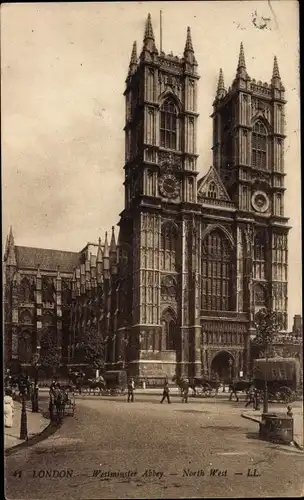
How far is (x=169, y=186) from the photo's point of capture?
4316 cm

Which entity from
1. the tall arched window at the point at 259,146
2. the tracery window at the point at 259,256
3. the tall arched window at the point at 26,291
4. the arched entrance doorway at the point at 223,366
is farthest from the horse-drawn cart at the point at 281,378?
the tall arched window at the point at 26,291

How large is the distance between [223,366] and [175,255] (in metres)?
8.90

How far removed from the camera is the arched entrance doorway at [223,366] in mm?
38312

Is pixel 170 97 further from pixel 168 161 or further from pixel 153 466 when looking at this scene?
pixel 153 466

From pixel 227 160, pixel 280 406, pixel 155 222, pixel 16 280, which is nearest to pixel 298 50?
pixel 280 406

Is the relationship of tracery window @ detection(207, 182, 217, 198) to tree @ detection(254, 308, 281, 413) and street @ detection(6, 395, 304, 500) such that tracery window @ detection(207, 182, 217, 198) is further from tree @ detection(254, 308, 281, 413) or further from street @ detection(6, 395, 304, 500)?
street @ detection(6, 395, 304, 500)

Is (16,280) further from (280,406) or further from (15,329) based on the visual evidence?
(280,406)

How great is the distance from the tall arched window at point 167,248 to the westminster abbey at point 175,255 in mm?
75

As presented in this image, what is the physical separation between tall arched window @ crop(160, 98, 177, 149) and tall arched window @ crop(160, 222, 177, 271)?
6.05m

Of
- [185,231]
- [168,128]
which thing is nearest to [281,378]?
[185,231]

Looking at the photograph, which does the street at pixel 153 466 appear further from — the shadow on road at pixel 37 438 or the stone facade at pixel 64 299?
the stone facade at pixel 64 299

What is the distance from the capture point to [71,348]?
30.3m

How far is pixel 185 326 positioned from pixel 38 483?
28473 mm

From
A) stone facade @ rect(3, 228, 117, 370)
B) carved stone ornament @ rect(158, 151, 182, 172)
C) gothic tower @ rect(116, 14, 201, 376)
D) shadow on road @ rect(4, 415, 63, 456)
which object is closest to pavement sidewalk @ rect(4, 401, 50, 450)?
shadow on road @ rect(4, 415, 63, 456)
